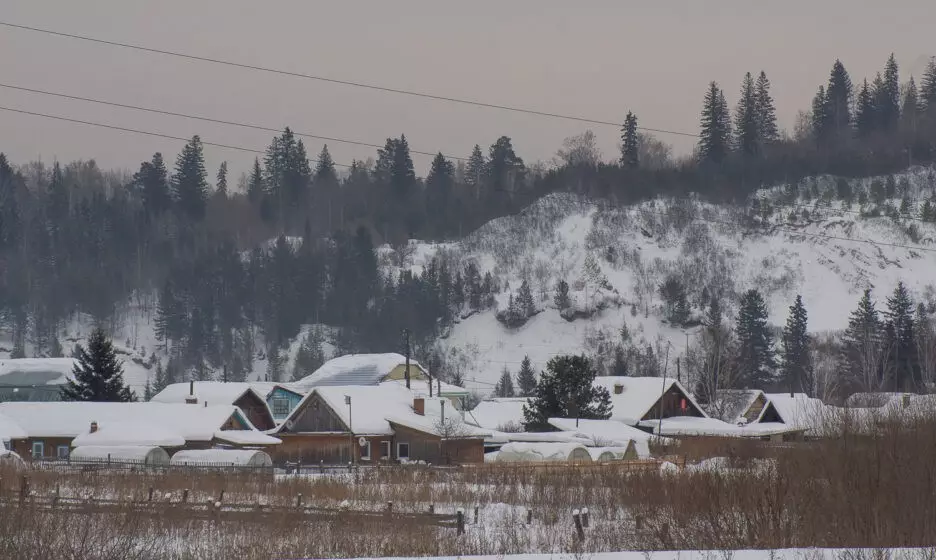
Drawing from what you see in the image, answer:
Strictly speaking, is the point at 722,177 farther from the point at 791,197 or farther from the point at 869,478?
the point at 869,478

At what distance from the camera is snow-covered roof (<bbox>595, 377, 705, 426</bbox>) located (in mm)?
80312

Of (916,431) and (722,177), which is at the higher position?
(722,177)

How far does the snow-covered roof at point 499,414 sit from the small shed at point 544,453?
2167cm

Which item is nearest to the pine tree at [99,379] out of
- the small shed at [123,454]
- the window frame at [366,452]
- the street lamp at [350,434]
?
the small shed at [123,454]

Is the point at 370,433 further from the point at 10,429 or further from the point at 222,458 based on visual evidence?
the point at 10,429

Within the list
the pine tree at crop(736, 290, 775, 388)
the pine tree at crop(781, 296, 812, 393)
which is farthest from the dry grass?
the pine tree at crop(781, 296, 812, 393)

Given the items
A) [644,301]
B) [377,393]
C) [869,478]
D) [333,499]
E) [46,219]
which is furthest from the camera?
[46,219]

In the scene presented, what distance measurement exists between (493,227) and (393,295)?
18.8m

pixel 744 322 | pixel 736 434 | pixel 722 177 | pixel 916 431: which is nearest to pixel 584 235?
pixel 722 177

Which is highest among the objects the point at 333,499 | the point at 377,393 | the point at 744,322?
the point at 744,322

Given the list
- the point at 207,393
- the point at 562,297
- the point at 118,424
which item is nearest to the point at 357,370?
the point at 207,393

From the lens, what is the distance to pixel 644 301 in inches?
5989

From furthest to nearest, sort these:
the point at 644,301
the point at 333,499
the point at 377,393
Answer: the point at 644,301, the point at 377,393, the point at 333,499

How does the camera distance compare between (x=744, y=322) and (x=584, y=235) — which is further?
(x=584, y=235)
